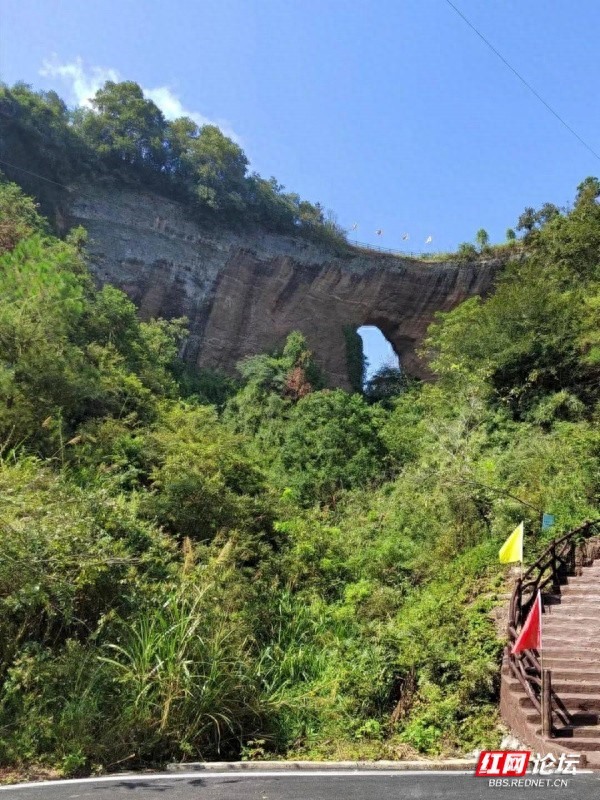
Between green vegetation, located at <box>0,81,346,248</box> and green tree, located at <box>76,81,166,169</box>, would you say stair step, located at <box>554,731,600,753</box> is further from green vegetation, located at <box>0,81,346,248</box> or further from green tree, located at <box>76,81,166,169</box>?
green tree, located at <box>76,81,166,169</box>

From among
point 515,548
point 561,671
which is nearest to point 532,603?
point 515,548

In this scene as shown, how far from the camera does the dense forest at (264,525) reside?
5988 millimetres

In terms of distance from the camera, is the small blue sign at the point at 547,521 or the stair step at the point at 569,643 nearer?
the stair step at the point at 569,643

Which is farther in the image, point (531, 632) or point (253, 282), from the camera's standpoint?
point (253, 282)

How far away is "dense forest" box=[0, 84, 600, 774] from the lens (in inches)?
236

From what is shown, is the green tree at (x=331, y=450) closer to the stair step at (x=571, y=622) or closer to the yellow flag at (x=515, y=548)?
the yellow flag at (x=515, y=548)

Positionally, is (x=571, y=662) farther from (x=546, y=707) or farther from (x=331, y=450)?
(x=331, y=450)

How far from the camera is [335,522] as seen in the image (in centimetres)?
1422

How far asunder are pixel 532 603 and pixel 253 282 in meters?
21.1

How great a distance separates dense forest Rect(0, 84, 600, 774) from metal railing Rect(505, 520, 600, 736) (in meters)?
0.42

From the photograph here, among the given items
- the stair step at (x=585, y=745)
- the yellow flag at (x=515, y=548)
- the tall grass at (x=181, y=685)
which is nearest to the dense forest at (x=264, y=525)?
the tall grass at (x=181, y=685)

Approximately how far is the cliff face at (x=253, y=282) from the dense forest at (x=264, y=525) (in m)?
3.27

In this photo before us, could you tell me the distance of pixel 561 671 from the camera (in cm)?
639

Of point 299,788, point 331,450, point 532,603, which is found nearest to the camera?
point 299,788
